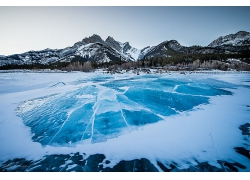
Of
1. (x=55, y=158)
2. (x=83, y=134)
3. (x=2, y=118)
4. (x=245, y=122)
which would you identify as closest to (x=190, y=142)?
(x=245, y=122)

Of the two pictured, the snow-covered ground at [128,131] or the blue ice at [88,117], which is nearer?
the snow-covered ground at [128,131]

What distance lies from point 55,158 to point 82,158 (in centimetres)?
79

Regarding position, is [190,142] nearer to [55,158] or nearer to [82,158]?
[82,158]

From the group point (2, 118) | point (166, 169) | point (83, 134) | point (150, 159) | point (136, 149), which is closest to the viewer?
point (166, 169)

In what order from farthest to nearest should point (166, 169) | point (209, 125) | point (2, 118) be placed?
1. point (2, 118)
2. point (209, 125)
3. point (166, 169)

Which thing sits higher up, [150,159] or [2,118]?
[2,118]

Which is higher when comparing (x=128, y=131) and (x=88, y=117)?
(x=88, y=117)

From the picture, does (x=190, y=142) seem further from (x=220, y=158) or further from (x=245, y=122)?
(x=245, y=122)

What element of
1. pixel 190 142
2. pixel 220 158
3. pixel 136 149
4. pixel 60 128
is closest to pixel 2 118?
pixel 60 128

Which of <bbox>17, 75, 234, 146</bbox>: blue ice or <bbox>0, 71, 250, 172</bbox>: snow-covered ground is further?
<bbox>17, 75, 234, 146</bbox>: blue ice

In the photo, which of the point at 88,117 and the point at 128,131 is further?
the point at 88,117

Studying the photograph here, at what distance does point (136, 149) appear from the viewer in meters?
4.42

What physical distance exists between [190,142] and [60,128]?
5045 mm

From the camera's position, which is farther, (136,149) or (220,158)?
(136,149)
